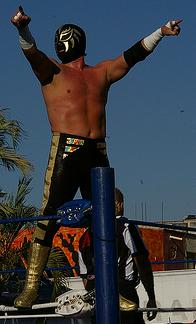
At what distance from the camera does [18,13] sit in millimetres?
5016

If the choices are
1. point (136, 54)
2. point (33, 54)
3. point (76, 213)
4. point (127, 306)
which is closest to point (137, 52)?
point (136, 54)

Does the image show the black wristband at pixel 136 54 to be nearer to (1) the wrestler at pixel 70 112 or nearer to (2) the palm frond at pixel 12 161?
(1) the wrestler at pixel 70 112

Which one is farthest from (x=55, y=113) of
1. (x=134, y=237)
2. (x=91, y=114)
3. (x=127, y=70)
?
(x=134, y=237)

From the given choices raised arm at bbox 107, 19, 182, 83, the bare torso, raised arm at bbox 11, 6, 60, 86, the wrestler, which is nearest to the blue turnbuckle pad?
the wrestler

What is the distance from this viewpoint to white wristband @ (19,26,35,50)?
514cm

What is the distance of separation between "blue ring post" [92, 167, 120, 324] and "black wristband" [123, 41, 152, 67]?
1402 mm

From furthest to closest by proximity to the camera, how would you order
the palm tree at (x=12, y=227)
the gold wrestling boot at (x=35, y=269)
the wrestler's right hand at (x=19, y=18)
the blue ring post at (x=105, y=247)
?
the palm tree at (x=12, y=227) → the gold wrestling boot at (x=35, y=269) → the wrestler's right hand at (x=19, y=18) → the blue ring post at (x=105, y=247)

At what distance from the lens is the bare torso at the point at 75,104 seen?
5.44 metres

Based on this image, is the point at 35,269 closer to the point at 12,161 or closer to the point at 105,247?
the point at 105,247

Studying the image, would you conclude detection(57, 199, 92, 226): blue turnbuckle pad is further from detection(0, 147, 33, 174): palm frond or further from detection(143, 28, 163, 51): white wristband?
detection(0, 147, 33, 174): palm frond

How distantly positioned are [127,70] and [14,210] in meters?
8.17

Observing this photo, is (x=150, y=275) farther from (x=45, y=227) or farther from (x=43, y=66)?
(x=43, y=66)

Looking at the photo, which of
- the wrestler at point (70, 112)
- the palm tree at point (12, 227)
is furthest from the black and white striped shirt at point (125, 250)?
the palm tree at point (12, 227)

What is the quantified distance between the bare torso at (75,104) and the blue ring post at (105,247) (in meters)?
1.06
